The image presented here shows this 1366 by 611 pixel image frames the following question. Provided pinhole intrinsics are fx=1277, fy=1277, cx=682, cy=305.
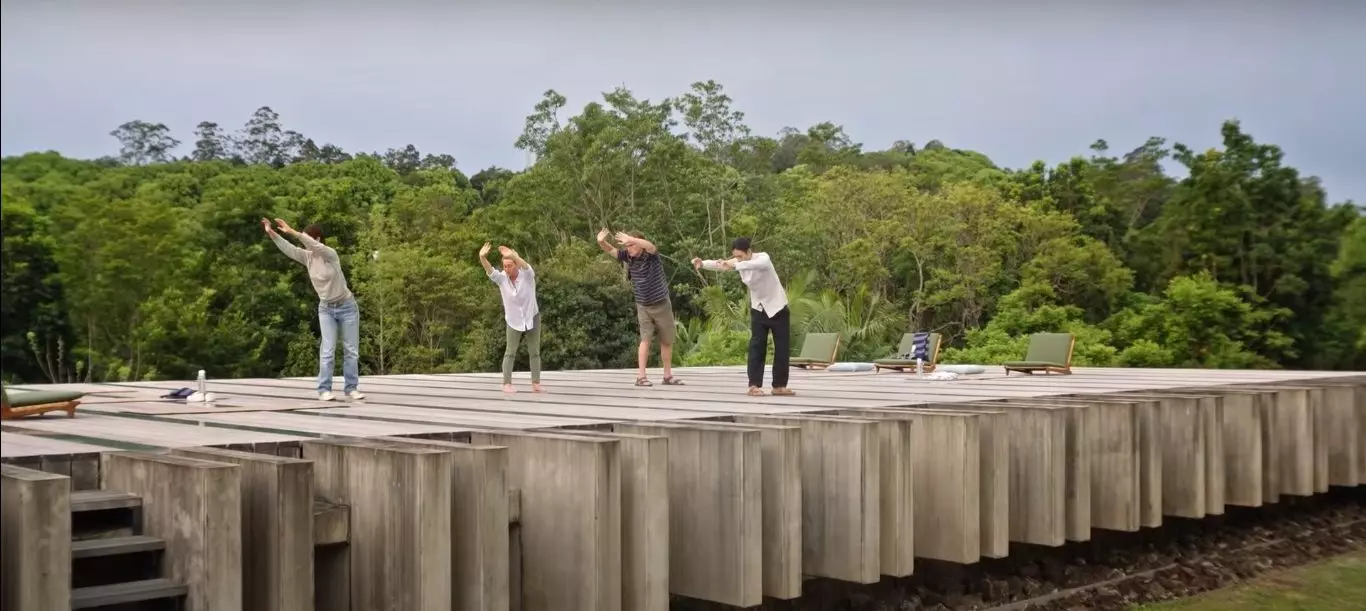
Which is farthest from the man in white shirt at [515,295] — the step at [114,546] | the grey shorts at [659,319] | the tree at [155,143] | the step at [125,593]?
the tree at [155,143]

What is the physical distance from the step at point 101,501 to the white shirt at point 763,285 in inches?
241

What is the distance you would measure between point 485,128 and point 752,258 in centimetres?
4091

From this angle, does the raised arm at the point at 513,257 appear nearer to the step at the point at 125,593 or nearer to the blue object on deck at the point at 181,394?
the blue object on deck at the point at 181,394

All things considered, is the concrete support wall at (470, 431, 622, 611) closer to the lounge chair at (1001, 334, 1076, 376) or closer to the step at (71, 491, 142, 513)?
the step at (71, 491, 142, 513)

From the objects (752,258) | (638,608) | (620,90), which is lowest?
(638,608)

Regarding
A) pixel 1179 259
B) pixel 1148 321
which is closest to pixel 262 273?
pixel 1148 321

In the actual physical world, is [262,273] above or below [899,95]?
below

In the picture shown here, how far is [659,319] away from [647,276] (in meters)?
0.50

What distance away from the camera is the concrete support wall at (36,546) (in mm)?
4203

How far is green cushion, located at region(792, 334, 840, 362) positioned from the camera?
19422 millimetres

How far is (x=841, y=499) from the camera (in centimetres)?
724

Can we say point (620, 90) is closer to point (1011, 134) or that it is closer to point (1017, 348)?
point (1017, 348)

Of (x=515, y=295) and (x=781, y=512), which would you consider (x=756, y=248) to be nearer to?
(x=515, y=295)

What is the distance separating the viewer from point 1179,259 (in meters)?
33.9
